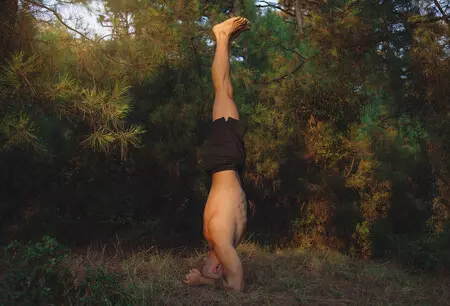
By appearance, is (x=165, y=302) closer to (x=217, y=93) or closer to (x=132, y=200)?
(x=217, y=93)

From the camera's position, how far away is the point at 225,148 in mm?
3801

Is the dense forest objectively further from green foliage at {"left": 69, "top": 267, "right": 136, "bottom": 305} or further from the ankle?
green foliage at {"left": 69, "top": 267, "right": 136, "bottom": 305}

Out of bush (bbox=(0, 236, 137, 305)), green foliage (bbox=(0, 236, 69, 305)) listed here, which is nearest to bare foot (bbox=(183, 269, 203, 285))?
bush (bbox=(0, 236, 137, 305))

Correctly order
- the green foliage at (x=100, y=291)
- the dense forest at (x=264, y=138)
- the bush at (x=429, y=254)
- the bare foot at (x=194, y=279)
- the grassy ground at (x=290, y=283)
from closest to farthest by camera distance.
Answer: the green foliage at (x=100, y=291)
the grassy ground at (x=290, y=283)
the bare foot at (x=194, y=279)
the dense forest at (x=264, y=138)
the bush at (x=429, y=254)

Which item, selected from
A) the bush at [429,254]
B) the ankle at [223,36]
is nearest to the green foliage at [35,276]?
the ankle at [223,36]

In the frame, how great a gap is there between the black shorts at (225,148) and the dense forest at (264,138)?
1.22 metres

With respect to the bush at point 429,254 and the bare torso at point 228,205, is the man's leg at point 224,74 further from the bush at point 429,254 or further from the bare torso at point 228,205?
the bush at point 429,254

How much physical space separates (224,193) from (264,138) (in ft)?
8.88

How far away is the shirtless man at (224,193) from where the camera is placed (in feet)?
11.7

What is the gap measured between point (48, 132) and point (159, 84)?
1.53 m

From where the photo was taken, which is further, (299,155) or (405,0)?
(299,155)

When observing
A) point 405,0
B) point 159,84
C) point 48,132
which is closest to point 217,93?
point 159,84

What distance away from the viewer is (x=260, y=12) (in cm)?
1016

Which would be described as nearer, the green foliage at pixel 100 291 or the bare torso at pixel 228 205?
the green foliage at pixel 100 291
